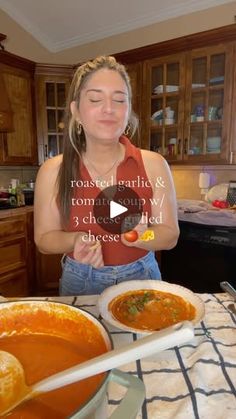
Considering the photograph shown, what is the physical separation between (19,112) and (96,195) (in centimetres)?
173

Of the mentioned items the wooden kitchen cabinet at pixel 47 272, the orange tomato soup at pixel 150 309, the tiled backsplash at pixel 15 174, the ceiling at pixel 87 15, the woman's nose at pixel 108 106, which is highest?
the ceiling at pixel 87 15

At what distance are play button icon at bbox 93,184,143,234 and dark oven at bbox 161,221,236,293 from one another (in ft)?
3.46

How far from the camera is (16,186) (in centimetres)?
243

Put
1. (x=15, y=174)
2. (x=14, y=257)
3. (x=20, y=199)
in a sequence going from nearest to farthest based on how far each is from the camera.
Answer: (x=14, y=257) < (x=20, y=199) < (x=15, y=174)

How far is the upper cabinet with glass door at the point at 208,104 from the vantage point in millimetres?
1889

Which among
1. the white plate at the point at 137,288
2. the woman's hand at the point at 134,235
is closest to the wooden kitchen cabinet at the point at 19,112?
the woman's hand at the point at 134,235

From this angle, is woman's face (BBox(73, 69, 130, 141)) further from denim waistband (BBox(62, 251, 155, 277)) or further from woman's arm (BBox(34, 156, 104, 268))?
denim waistband (BBox(62, 251, 155, 277))

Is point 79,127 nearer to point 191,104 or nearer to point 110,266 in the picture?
point 110,266

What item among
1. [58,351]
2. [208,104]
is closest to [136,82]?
[208,104]

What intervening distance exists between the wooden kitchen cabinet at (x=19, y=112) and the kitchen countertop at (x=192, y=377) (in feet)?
6.57

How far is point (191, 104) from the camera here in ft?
6.67

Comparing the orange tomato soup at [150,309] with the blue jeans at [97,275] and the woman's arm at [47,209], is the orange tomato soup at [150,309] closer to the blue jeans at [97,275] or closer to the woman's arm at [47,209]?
the blue jeans at [97,275]

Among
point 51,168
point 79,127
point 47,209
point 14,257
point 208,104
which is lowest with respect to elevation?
point 14,257

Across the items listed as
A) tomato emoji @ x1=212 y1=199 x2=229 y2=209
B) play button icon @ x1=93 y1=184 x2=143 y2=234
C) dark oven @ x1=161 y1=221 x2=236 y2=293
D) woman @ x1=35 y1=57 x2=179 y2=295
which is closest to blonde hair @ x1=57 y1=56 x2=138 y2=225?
woman @ x1=35 y1=57 x2=179 y2=295
